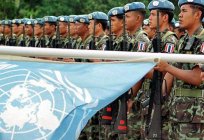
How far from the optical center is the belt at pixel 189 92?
5.20 meters

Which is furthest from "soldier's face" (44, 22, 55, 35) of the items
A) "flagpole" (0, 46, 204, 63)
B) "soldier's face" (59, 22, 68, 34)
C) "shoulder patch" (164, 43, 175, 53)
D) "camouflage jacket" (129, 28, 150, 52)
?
"flagpole" (0, 46, 204, 63)

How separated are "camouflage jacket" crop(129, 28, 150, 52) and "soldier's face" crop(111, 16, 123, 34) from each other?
1.51 ft

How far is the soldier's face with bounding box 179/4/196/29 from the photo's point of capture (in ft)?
17.6

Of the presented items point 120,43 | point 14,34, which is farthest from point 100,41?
point 14,34

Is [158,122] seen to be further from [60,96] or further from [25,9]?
[25,9]

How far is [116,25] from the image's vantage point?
7.14m

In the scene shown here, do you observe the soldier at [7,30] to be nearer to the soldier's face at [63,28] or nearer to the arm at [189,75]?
the soldier's face at [63,28]

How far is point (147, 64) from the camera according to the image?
13.4 feet

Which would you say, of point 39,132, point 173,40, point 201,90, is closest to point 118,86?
point 39,132

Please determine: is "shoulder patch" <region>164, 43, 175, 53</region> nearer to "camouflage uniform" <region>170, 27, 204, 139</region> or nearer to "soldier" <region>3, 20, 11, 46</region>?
"camouflage uniform" <region>170, 27, 204, 139</region>

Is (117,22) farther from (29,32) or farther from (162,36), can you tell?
(29,32)

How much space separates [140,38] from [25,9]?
71.1 feet

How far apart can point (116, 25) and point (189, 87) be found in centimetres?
Answer: 209

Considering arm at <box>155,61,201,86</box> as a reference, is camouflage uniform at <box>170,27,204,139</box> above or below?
below
